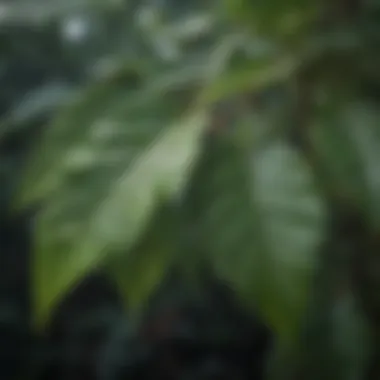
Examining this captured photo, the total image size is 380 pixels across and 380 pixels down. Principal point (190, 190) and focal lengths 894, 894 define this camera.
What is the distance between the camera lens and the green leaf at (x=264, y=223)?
0.43 m

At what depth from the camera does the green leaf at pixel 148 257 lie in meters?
0.52

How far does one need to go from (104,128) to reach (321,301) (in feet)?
0.80

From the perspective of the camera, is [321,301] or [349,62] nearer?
[349,62]

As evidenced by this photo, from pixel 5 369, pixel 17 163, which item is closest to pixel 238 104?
pixel 17 163

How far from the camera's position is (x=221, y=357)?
92 centimetres

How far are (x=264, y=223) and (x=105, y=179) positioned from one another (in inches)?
3.5

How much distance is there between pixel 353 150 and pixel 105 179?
143mm

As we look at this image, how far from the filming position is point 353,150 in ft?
1.67

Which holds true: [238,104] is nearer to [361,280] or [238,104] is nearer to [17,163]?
[361,280]

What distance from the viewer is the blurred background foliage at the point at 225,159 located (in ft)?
1.48

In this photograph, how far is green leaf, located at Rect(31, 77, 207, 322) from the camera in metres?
0.45

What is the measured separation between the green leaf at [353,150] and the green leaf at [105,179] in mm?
74

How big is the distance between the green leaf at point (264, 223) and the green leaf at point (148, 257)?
0.09 feet

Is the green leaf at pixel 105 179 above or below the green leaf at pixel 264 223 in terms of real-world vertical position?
above
